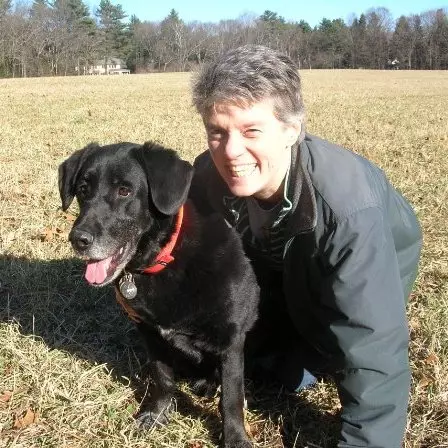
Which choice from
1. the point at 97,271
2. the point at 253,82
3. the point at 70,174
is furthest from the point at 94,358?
the point at 253,82

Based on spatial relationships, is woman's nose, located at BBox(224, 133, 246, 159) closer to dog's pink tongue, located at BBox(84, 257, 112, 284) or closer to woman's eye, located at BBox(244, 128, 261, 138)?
woman's eye, located at BBox(244, 128, 261, 138)

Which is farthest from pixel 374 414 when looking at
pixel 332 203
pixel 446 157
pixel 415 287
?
pixel 446 157

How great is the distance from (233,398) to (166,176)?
44.0 inches

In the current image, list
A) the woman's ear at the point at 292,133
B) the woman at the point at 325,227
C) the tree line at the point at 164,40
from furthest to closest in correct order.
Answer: the tree line at the point at 164,40
the woman's ear at the point at 292,133
the woman at the point at 325,227

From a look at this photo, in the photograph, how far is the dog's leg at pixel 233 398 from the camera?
2684mm

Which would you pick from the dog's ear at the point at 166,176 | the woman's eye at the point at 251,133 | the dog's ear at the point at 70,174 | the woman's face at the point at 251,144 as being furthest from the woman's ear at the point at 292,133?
the dog's ear at the point at 70,174

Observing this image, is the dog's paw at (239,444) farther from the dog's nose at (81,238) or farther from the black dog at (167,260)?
the dog's nose at (81,238)

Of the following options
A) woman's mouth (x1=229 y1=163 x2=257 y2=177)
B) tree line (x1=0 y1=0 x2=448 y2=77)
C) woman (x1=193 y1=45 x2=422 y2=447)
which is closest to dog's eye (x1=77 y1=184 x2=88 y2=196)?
woman (x1=193 y1=45 x2=422 y2=447)

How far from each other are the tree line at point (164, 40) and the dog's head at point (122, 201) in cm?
6193

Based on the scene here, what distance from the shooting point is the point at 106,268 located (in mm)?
2689

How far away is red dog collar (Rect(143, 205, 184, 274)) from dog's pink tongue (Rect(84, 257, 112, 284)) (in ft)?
0.65

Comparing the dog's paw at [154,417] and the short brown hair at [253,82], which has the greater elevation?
the short brown hair at [253,82]

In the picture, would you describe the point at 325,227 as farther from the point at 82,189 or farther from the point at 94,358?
the point at 94,358

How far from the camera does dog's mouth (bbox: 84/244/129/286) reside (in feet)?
8.77
